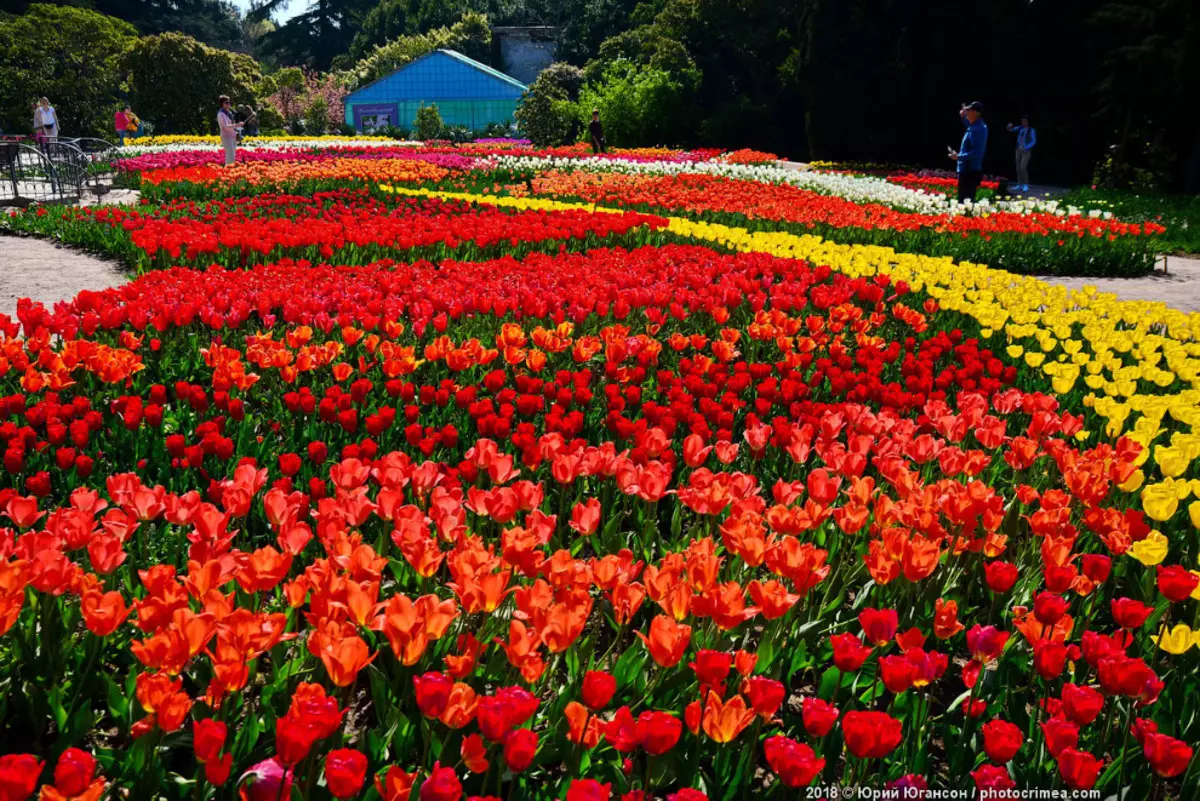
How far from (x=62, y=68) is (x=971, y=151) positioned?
125 feet

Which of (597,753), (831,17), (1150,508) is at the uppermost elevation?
(831,17)

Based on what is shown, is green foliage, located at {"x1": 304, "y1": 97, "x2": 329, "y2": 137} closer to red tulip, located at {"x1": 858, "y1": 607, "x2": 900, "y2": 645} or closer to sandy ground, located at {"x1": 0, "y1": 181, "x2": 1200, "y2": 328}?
sandy ground, located at {"x1": 0, "y1": 181, "x2": 1200, "y2": 328}

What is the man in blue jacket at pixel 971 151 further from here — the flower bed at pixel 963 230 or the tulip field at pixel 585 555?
the tulip field at pixel 585 555

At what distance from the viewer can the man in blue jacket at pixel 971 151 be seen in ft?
41.3

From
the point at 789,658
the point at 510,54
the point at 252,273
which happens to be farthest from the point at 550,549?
the point at 510,54

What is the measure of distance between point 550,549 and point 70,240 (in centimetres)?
1019

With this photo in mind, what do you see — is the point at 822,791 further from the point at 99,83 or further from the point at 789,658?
the point at 99,83

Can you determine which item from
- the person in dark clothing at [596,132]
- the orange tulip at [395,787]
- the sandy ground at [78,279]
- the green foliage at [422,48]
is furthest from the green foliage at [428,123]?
the orange tulip at [395,787]

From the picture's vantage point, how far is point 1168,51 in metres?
17.6

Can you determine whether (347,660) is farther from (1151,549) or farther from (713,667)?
(1151,549)

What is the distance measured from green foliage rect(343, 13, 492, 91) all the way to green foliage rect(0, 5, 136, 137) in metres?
23.2

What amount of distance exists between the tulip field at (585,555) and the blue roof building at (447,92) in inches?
2024

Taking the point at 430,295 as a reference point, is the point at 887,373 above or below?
below

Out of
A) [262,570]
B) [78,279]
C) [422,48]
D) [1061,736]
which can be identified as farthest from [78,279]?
[422,48]
